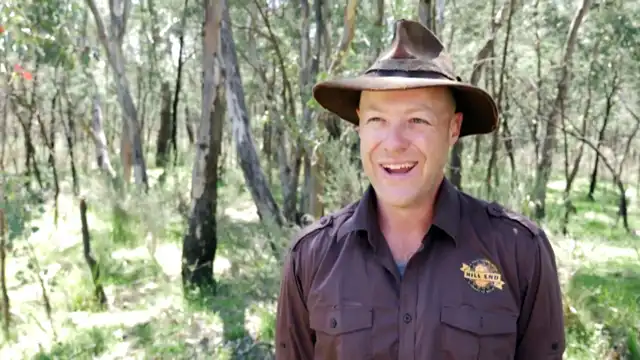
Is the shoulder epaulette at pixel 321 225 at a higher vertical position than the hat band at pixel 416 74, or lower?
lower

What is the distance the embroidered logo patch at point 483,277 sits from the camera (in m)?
1.66

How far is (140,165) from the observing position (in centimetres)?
1326

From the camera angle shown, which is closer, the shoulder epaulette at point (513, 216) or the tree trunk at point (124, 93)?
the shoulder epaulette at point (513, 216)

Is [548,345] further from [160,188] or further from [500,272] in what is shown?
[160,188]

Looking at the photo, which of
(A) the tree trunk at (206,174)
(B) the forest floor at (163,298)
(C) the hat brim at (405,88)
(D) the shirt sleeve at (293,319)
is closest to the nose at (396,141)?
(C) the hat brim at (405,88)

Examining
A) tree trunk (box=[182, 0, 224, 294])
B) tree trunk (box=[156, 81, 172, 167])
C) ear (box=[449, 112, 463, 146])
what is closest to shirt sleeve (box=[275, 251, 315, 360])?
ear (box=[449, 112, 463, 146])

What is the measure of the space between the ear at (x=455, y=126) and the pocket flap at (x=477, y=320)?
1.37 ft

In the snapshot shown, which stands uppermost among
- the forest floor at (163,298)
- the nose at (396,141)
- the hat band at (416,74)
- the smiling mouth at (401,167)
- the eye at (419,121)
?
the hat band at (416,74)

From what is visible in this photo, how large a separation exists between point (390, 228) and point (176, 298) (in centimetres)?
541

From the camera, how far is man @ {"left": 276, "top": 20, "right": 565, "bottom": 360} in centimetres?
166

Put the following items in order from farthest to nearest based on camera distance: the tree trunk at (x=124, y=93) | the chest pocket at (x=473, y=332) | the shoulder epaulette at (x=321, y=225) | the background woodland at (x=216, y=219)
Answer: the tree trunk at (x=124, y=93) → the background woodland at (x=216, y=219) → the shoulder epaulette at (x=321, y=225) → the chest pocket at (x=473, y=332)

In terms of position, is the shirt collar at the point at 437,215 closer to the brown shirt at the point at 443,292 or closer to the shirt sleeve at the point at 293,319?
the brown shirt at the point at 443,292

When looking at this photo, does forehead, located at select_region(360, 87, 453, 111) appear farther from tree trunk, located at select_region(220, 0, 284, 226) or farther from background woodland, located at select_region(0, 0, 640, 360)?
tree trunk, located at select_region(220, 0, 284, 226)

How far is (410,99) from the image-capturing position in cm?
172
